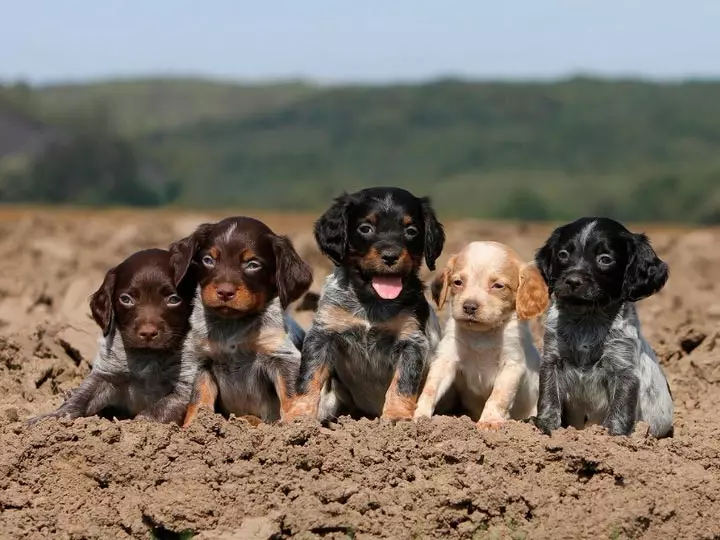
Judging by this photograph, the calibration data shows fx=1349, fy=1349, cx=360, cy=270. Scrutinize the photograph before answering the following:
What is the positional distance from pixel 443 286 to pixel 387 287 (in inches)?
20.4

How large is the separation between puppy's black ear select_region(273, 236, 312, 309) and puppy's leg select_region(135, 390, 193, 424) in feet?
3.18

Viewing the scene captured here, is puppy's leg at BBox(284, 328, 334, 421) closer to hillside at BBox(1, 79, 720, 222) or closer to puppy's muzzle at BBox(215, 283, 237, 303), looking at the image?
puppy's muzzle at BBox(215, 283, 237, 303)

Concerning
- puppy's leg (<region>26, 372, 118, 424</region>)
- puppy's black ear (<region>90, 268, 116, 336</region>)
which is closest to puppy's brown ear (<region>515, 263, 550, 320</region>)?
puppy's black ear (<region>90, 268, 116, 336</region>)

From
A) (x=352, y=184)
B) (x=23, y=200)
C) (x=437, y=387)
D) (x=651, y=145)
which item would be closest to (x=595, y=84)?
(x=651, y=145)

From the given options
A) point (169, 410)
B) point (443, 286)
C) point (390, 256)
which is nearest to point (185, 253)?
point (169, 410)

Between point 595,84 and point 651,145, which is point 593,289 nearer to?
point 651,145

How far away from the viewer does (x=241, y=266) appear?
8.51m

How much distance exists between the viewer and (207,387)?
29.2 feet

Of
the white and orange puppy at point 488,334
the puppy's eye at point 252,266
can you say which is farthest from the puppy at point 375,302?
the puppy's eye at point 252,266

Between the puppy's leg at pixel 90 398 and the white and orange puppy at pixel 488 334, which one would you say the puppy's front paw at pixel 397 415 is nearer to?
the white and orange puppy at pixel 488 334

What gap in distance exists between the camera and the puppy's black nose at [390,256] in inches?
326

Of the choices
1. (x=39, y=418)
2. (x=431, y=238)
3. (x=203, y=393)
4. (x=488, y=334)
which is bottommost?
(x=39, y=418)

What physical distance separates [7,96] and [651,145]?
47.4 m

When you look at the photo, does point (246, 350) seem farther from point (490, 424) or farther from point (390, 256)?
point (490, 424)
